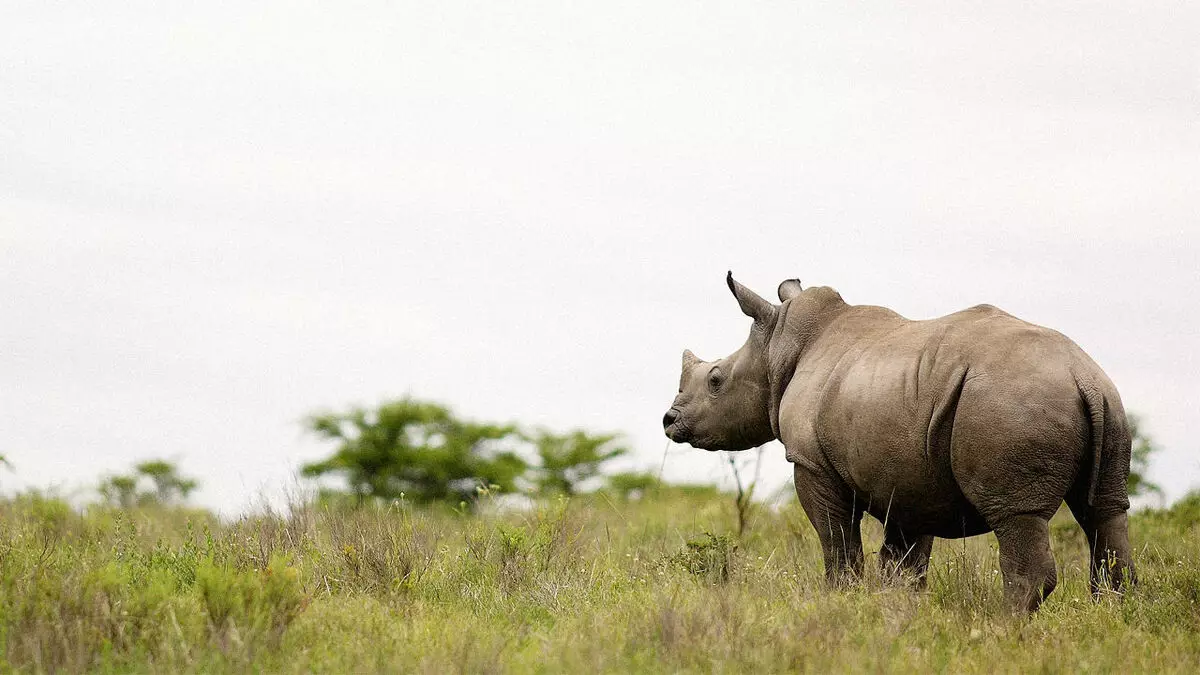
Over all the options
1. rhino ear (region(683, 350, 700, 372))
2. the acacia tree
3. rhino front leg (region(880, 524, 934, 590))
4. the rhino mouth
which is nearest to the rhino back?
rhino front leg (region(880, 524, 934, 590))

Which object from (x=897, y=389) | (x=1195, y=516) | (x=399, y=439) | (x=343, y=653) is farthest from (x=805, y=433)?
(x=399, y=439)

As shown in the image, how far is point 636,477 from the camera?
1123 inches

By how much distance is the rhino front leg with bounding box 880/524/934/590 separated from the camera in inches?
332

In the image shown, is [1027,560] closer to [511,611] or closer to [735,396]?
[735,396]

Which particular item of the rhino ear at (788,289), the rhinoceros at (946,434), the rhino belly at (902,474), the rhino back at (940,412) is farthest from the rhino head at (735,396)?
the rhino belly at (902,474)

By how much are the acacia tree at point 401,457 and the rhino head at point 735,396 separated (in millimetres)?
14920

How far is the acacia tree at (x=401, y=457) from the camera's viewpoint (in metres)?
24.6

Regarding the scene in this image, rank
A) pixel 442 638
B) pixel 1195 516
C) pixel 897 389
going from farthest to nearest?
pixel 1195 516 < pixel 897 389 < pixel 442 638

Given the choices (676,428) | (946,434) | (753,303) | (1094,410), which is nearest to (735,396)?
(676,428)

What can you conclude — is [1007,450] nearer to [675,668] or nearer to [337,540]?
[675,668]

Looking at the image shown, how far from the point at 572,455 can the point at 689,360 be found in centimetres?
1752

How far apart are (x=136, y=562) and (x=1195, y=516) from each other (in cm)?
1080

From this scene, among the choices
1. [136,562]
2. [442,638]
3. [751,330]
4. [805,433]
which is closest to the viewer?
[442,638]

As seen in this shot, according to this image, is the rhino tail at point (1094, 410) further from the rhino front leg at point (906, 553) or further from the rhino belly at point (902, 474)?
the rhino front leg at point (906, 553)
